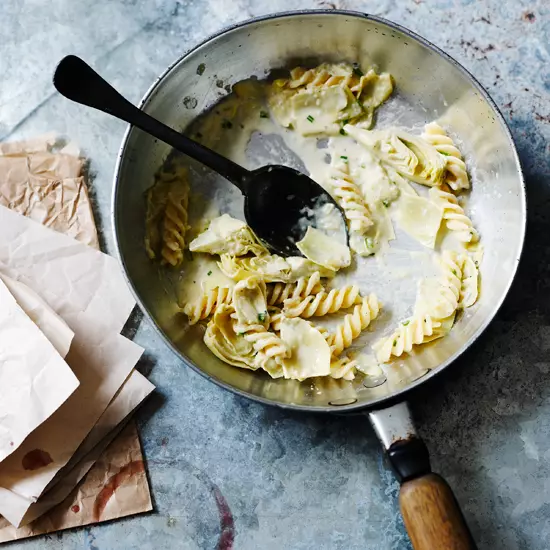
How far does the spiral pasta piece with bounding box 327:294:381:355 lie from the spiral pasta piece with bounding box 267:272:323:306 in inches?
3.5

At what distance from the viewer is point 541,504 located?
159 centimetres

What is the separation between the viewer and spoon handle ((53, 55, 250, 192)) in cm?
143

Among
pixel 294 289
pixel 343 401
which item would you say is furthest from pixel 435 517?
pixel 294 289

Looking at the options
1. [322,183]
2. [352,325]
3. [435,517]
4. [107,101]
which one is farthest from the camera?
[322,183]

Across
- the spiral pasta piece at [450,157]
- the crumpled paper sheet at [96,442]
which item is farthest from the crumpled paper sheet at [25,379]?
the spiral pasta piece at [450,157]

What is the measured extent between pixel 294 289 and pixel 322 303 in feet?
0.22

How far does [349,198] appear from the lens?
164 cm

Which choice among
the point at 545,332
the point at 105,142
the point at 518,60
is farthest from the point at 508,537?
the point at 105,142

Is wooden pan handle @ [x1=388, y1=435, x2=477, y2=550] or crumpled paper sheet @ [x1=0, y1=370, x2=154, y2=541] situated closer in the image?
wooden pan handle @ [x1=388, y1=435, x2=477, y2=550]

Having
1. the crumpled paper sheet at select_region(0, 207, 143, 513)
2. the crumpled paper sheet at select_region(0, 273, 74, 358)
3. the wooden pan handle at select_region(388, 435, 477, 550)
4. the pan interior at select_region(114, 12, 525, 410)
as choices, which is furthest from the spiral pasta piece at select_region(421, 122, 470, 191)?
the crumpled paper sheet at select_region(0, 273, 74, 358)

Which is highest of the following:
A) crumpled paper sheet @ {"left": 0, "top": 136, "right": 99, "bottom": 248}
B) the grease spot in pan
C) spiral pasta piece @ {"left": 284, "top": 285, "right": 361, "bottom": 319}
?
crumpled paper sheet @ {"left": 0, "top": 136, "right": 99, "bottom": 248}

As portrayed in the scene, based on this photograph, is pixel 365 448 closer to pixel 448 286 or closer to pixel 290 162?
pixel 448 286

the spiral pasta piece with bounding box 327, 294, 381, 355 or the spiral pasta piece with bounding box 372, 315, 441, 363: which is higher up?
the spiral pasta piece with bounding box 327, 294, 381, 355

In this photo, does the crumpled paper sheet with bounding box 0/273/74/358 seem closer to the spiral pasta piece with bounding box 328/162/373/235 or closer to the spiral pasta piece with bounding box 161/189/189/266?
the spiral pasta piece with bounding box 161/189/189/266
